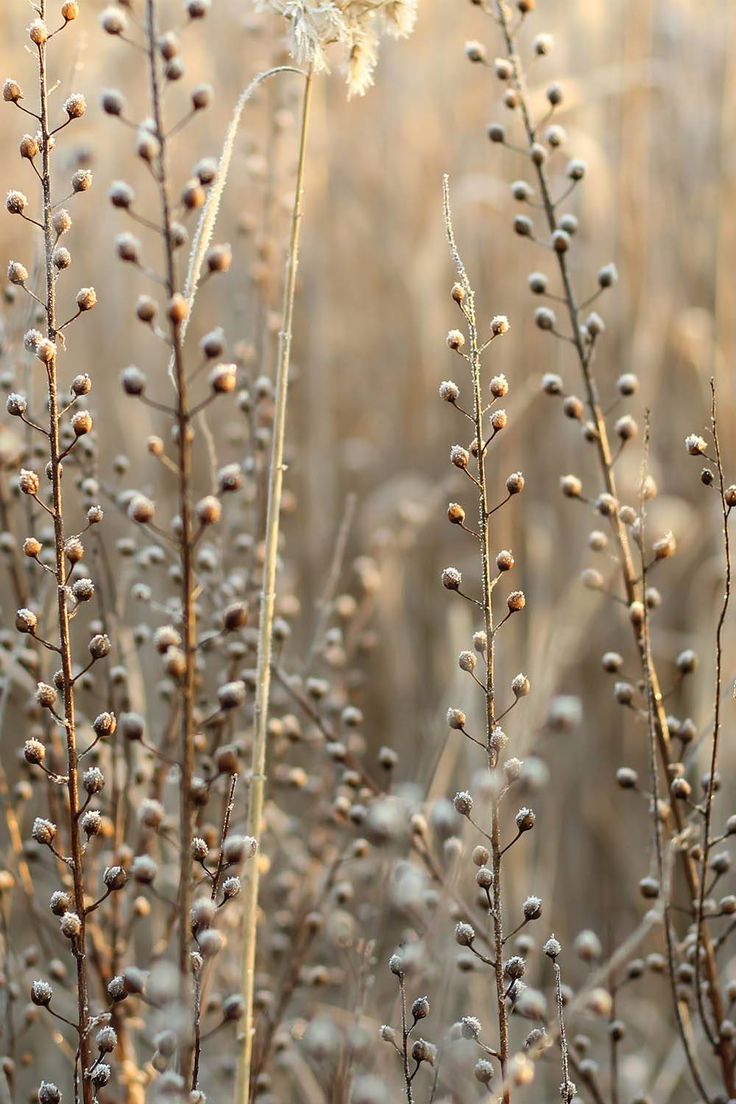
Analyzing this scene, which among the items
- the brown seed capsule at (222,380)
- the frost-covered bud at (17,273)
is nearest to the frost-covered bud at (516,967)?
the brown seed capsule at (222,380)

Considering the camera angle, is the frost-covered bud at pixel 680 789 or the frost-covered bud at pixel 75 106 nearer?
the frost-covered bud at pixel 75 106

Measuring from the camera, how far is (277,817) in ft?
4.25

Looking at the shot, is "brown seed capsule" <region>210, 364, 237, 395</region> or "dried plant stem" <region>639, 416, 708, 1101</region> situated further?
"dried plant stem" <region>639, 416, 708, 1101</region>

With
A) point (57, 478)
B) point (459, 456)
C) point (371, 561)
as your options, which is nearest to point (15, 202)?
point (57, 478)

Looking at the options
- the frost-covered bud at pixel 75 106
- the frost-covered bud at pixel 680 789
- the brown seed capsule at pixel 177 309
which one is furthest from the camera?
the frost-covered bud at pixel 680 789

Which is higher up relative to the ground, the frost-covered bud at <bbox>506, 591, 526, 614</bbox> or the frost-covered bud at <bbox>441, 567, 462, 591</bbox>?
the frost-covered bud at <bbox>441, 567, 462, 591</bbox>

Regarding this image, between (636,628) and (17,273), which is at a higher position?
(17,273)

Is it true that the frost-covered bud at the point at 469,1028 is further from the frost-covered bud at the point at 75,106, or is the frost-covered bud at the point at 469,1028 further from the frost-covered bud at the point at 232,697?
the frost-covered bud at the point at 75,106

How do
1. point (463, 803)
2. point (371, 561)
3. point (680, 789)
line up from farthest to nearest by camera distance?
point (371, 561) < point (680, 789) < point (463, 803)

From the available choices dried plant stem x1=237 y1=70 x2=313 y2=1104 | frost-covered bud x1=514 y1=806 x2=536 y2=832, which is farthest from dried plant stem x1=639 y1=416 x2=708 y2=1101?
dried plant stem x1=237 y1=70 x2=313 y2=1104

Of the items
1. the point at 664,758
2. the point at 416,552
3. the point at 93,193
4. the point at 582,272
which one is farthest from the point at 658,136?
the point at 664,758

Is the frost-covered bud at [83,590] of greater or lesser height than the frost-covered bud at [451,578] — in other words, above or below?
below

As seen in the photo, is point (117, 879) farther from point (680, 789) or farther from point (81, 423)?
point (680, 789)

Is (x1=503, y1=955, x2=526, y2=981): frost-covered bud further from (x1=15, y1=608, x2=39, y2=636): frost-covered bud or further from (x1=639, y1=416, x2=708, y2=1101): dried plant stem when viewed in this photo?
(x1=15, y1=608, x2=39, y2=636): frost-covered bud
